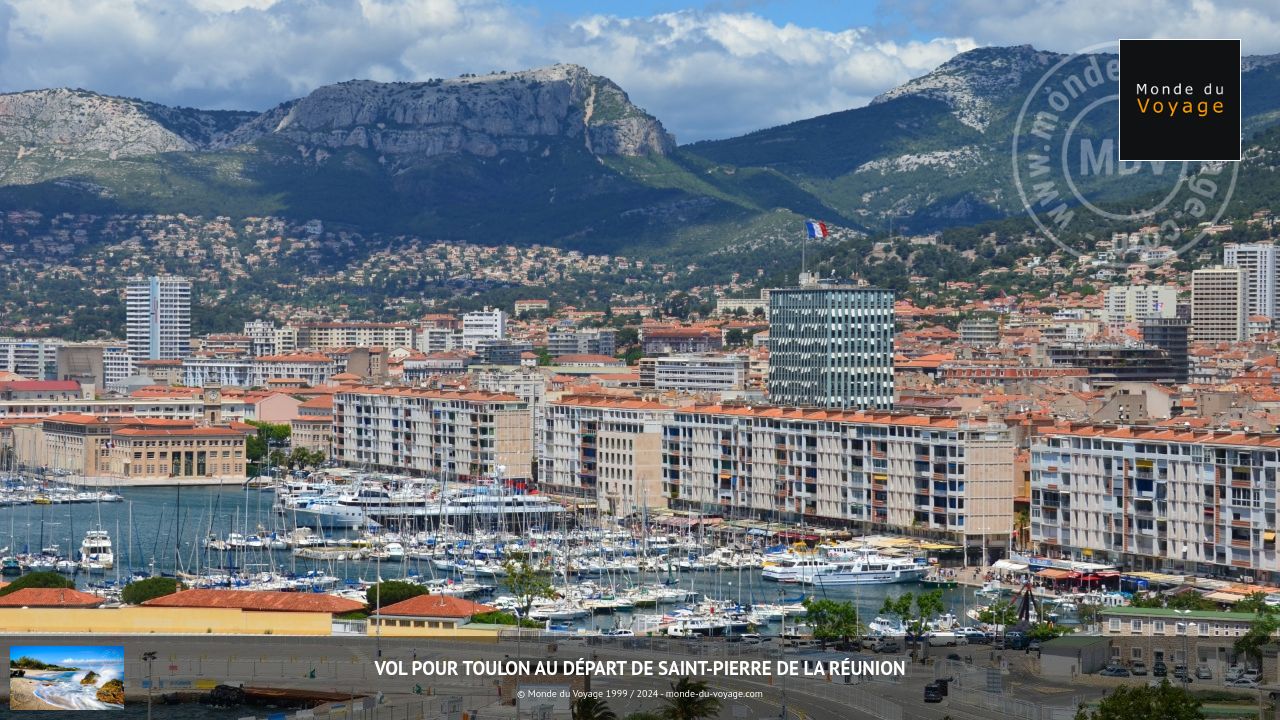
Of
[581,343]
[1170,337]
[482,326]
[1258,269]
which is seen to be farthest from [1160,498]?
[482,326]

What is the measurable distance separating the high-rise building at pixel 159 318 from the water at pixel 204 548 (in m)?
78.7

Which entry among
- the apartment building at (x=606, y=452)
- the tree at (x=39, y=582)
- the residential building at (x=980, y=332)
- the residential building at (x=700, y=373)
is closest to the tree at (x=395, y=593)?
the tree at (x=39, y=582)

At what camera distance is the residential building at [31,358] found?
15900cm

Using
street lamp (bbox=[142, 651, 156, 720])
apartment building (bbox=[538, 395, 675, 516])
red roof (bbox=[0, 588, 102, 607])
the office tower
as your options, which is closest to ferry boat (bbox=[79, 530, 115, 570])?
apartment building (bbox=[538, 395, 675, 516])

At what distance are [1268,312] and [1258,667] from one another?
376ft

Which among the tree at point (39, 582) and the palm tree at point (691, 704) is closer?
the palm tree at point (691, 704)

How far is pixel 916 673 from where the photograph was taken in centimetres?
4066

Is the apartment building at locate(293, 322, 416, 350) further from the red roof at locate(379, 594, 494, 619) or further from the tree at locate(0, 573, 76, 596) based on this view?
the red roof at locate(379, 594, 494, 619)

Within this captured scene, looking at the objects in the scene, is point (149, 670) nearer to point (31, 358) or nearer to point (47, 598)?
point (47, 598)

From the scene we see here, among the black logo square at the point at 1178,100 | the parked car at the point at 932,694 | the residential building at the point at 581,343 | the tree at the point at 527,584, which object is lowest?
the tree at the point at 527,584

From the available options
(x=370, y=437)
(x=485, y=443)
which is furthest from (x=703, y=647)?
(x=370, y=437)

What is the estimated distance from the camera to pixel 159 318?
572 feet

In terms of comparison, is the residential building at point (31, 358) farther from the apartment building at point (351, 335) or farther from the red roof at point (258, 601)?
the red roof at point (258, 601)

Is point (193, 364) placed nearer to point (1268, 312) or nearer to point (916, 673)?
point (1268, 312)
